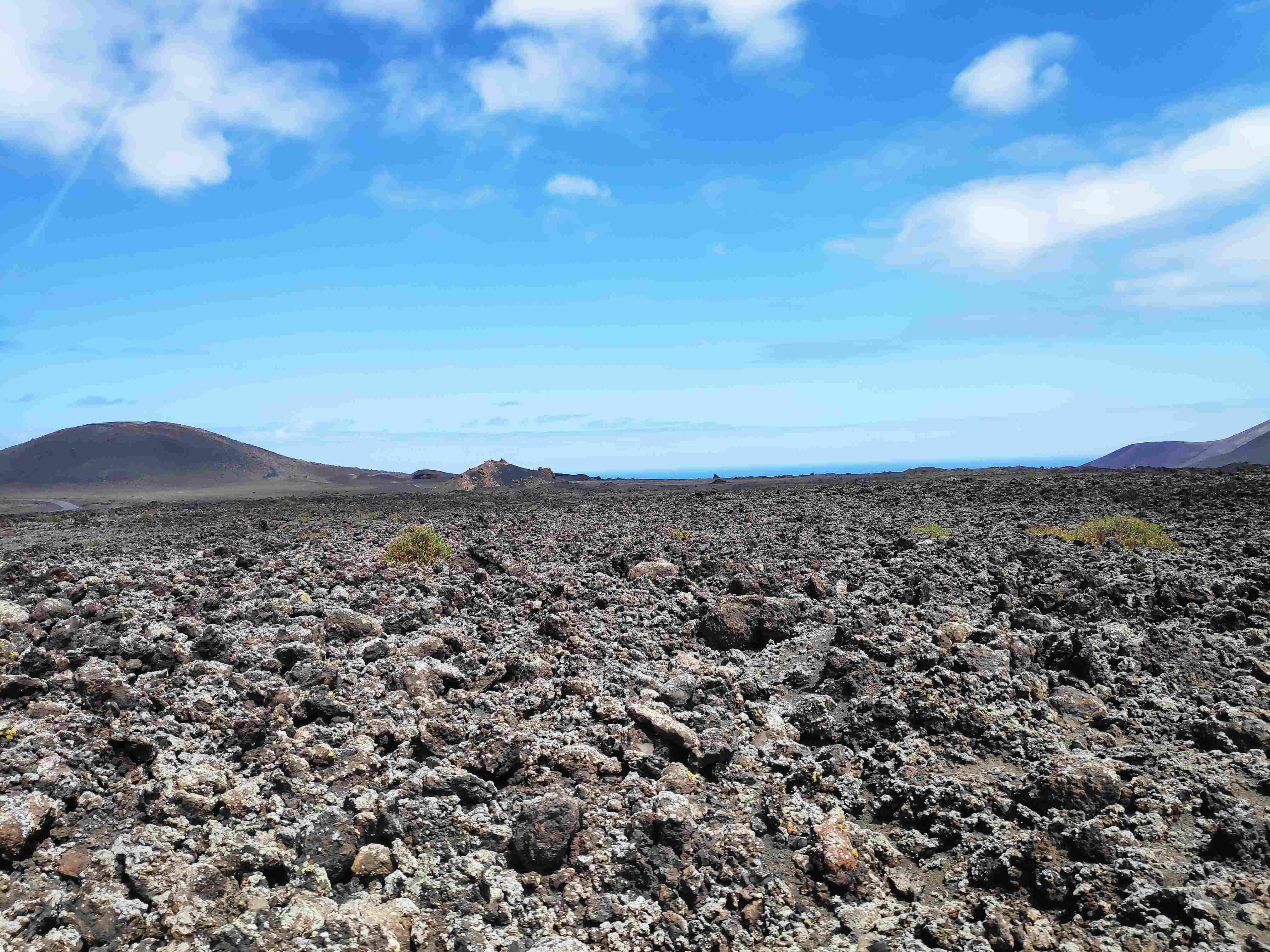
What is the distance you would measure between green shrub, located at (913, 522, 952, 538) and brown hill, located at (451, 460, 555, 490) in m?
37.6

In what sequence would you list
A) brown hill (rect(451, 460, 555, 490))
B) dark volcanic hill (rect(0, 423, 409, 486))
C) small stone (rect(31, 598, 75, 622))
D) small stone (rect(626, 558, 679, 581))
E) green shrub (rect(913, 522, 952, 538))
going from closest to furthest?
small stone (rect(31, 598, 75, 622)) < small stone (rect(626, 558, 679, 581)) < green shrub (rect(913, 522, 952, 538)) < brown hill (rect(451, 460, 555, 490)) < dark volcanic hill (rect(0, 423, 409, 486))

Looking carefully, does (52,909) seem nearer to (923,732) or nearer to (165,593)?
(923,732)

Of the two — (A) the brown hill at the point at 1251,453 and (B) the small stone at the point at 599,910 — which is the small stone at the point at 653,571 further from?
(A) the brown hill at the point at 1251,453

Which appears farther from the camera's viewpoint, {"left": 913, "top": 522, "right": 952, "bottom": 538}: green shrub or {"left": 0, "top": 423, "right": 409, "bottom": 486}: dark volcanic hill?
{"left": 0, "top": 423, "right": 409, "bottom": 486}: dark volcanic hill

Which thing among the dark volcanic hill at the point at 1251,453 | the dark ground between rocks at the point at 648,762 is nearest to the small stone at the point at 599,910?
the dark ground between rocks at the point at 648,762

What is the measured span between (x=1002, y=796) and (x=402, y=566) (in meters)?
8.55

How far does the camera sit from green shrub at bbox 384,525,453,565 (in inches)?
458

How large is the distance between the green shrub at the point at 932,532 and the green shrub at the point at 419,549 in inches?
305

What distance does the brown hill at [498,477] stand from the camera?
170 feet

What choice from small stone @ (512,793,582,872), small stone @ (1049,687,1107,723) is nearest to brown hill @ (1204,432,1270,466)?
small stone @ (1049,687,1107,723)

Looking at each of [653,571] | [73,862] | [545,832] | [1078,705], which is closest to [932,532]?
[653,571]

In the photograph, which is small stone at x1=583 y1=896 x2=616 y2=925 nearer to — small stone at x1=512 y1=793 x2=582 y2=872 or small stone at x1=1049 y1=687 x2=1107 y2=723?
small stone at x1=512 y1=793 x2=582 y2=872

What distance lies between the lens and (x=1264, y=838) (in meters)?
3.87

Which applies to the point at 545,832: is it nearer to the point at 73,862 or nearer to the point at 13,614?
the point at 73,862
